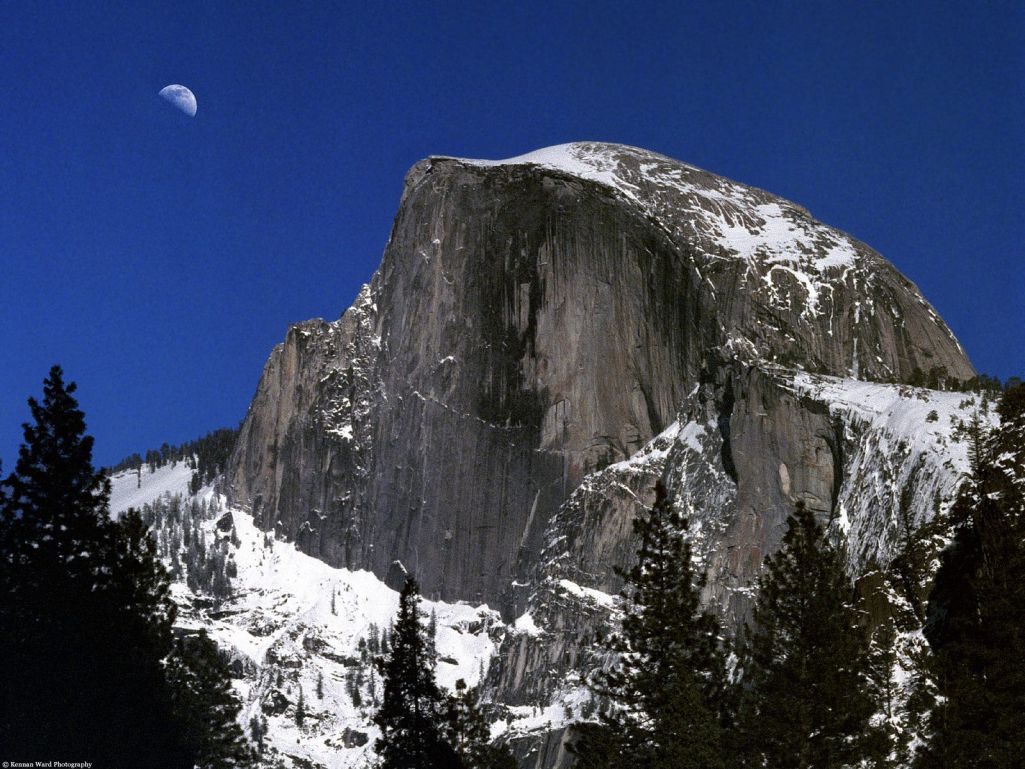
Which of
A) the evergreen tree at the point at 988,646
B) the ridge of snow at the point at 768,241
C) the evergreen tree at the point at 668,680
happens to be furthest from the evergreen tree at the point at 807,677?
the ridge of snow at the point at 768,241

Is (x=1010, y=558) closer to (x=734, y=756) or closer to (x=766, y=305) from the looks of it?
(x=734, y=756)

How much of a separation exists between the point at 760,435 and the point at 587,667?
142 ft

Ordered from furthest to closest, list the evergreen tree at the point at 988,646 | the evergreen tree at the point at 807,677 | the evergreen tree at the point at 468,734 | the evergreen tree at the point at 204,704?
the evergreen tree at the point at 468,734, the evergreen tree at the point at 204,704, the evergreen tree at the point at 988,646, the evergreen tree at the point at 807,677

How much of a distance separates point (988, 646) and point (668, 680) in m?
10.4

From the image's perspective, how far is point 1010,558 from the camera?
2116 inches

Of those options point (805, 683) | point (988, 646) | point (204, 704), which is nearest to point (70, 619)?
point (204, 704)

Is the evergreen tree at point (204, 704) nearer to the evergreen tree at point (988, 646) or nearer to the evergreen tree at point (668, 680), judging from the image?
the evergreen tree at point (668, 680)

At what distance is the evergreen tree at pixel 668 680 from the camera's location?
48906 mm

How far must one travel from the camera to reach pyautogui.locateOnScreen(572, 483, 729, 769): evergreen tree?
1925 inches

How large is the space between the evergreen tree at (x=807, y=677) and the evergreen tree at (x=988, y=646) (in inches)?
98.1

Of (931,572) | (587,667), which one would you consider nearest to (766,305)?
(587,667)

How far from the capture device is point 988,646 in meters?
53.4

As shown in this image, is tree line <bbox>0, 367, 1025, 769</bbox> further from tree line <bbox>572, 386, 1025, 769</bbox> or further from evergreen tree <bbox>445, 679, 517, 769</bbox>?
evergreen tree <bbox>445, 679, 517, 769</bbox>

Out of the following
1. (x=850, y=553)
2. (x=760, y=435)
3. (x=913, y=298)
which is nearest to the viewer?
(x=850, y=553)
